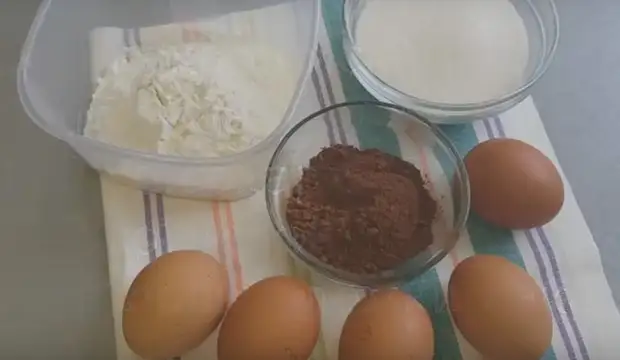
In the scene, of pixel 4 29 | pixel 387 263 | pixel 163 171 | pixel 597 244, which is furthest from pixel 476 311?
pixel 4 29

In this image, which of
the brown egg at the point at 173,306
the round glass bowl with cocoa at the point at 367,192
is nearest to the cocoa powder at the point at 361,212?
the round glass bowl with cocoa at the point at 367,192

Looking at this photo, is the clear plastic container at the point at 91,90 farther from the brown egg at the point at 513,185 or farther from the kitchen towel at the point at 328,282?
the brown egg at the point at 513,185

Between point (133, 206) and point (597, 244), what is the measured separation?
1.69ft

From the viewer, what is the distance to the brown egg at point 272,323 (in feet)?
2.54

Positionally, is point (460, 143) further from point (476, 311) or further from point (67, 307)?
point (67, 307)

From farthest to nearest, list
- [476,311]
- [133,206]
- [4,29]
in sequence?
[4,29], [133,206], [476,311]

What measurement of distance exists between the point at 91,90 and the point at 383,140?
13.4 inches

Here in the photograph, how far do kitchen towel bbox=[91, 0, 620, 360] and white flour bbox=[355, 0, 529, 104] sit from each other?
69mm

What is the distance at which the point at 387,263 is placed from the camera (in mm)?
859

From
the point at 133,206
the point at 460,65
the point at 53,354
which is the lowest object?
the point at 53,354

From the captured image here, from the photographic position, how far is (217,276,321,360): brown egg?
2.54ft

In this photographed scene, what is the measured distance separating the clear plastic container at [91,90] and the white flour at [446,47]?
101mm

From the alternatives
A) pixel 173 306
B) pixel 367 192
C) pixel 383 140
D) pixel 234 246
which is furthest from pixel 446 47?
pixel 173 306

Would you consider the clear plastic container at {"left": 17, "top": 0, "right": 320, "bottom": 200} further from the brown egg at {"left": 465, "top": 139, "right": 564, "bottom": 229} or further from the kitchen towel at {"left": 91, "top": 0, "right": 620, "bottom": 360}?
the brown egg at {"left": 465, "top": 139, "right": 564, "bottom": 229}
